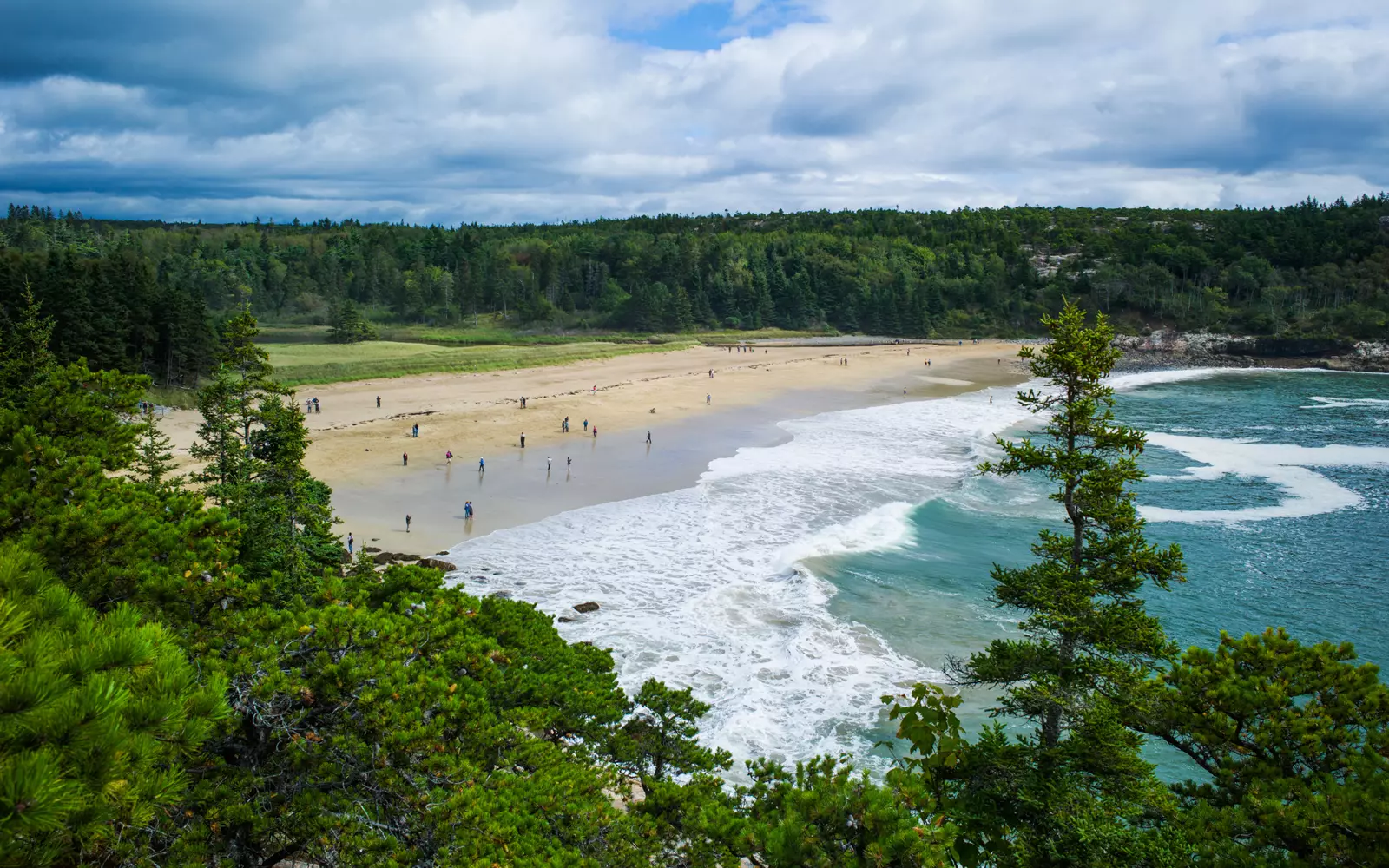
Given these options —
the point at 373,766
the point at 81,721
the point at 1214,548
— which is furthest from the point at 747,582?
the point at 81,721

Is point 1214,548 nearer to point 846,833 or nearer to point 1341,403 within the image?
point 846,833

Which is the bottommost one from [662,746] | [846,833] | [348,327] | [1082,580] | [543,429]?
[662,746]

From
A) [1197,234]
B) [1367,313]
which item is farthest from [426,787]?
[1197,234]

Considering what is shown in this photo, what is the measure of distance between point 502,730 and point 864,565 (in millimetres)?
19426

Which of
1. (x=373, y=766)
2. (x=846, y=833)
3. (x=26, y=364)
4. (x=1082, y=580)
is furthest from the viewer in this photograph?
(x=26, y=364)

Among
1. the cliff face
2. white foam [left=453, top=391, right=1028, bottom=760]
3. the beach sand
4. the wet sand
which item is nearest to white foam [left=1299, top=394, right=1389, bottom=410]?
the cliff face

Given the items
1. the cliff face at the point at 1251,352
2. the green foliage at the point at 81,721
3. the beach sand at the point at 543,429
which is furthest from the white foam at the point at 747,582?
the cliff face at the point at 1251,352

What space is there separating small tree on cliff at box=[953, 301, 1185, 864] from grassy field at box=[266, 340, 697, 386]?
181ft

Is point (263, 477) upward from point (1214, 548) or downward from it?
upward

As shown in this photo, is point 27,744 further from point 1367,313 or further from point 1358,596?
point 1367,313

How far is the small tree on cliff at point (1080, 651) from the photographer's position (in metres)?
10.3

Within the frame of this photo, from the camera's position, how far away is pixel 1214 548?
98.3 ft

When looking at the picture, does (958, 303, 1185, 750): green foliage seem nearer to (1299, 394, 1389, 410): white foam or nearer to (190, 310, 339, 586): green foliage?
(190, 310, 339, 586): green foliage

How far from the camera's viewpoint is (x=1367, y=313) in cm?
10012
